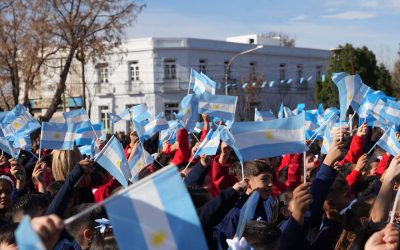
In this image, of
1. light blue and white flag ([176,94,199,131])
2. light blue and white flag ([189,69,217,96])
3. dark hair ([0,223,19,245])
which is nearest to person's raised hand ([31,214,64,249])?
dark hair ([0,223,19,245])

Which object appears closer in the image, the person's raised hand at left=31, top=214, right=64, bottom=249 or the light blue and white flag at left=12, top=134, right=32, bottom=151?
the person's raised hand at left=31, top=214, right=64, bottom=249

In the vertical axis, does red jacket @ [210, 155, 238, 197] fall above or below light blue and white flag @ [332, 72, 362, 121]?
below

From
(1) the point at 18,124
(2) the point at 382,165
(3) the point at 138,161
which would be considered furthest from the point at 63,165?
(1) the point at 18,124

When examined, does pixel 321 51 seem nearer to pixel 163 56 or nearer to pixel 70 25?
pixel 163 56

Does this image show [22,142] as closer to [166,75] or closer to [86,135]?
[86,135]

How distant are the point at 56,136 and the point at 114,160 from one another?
275 centimetres

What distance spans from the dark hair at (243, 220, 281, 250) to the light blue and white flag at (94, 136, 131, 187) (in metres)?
2.39

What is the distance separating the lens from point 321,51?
55.2 meters

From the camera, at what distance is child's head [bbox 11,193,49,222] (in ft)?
15.5

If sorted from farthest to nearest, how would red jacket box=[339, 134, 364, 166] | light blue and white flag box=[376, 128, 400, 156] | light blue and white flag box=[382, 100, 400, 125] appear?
1. light blue and white flag box=[382, 100, 400, 125]
2. red jacket box=[339, 134, 364, 166]
3. light blue and white flag box=[376, 128, 400, 156]

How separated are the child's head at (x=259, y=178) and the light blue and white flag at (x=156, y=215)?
8.77 ft

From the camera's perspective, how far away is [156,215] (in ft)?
7.65

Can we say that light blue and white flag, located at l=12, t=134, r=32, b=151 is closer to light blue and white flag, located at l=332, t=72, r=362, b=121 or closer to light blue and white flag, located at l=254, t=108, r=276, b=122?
light blue and white flag, located at l=254, t=108, r=276, b=122

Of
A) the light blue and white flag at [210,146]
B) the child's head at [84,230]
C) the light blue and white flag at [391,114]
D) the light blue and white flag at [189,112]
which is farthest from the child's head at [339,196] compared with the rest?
the light blue and white flag at [189,112]
